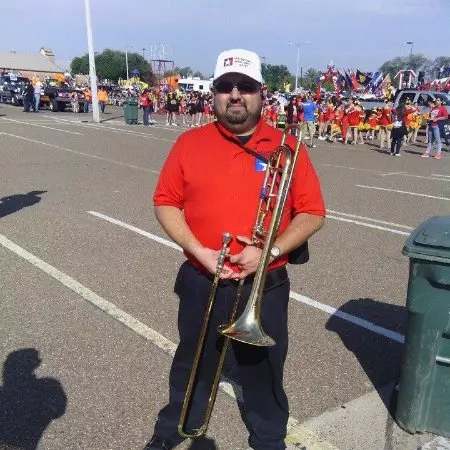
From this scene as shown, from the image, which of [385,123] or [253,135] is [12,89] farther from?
[253,135]

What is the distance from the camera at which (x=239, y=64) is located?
7.23 ft

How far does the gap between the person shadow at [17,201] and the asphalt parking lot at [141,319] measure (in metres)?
0.03

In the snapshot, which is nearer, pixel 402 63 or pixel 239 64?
pixel 239 64

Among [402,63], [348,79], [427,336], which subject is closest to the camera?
[427,336]

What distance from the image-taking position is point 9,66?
104 meters

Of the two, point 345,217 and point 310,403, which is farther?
point 345,217

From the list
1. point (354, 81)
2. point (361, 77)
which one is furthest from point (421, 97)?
point (361, 77)

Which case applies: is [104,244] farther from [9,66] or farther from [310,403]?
[9,66]

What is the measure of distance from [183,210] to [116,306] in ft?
6.94

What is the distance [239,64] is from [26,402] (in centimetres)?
223

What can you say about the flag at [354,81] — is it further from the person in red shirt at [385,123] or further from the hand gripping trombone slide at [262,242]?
the hand gripping trombone slide at [262,242]

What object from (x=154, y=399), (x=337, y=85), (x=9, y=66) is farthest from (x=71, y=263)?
(x=9, y=66)

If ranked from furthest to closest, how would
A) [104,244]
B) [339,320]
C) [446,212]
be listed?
[446,212] < [104,244] < [339,320]

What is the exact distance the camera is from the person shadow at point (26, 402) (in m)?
2.74
